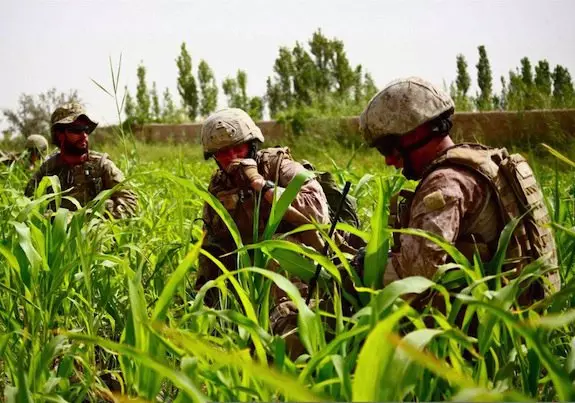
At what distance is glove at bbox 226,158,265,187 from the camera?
325 centimetres

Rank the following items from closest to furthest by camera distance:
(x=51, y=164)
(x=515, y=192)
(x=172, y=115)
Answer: (x=515, y=192) < (x=51, y=164) < (x=172, y=115)

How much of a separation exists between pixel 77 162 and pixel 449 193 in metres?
3.52

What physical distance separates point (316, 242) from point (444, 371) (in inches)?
99.9

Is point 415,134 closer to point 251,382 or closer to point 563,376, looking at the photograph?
point 251,382

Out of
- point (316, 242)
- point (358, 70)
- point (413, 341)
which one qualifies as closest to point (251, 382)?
point (413, 341)

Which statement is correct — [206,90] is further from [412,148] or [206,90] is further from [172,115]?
[412,148]

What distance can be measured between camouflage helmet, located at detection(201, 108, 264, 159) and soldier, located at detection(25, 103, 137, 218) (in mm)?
1480

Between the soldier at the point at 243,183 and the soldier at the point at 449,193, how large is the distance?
1.00m

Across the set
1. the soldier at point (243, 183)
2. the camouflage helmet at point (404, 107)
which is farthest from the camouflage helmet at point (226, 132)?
the camouflage helmet at point (404, 107)

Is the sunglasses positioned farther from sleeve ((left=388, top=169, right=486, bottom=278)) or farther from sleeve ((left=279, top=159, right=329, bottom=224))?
sleeve ((left=388, top=169, right=486, bottom=278))

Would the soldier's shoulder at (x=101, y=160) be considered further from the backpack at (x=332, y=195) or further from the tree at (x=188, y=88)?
the tree at (x=188, y=88)

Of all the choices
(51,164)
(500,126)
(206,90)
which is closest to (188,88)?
(206,90)

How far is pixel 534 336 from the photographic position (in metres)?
1.08

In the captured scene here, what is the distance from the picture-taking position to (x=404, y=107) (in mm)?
2217
